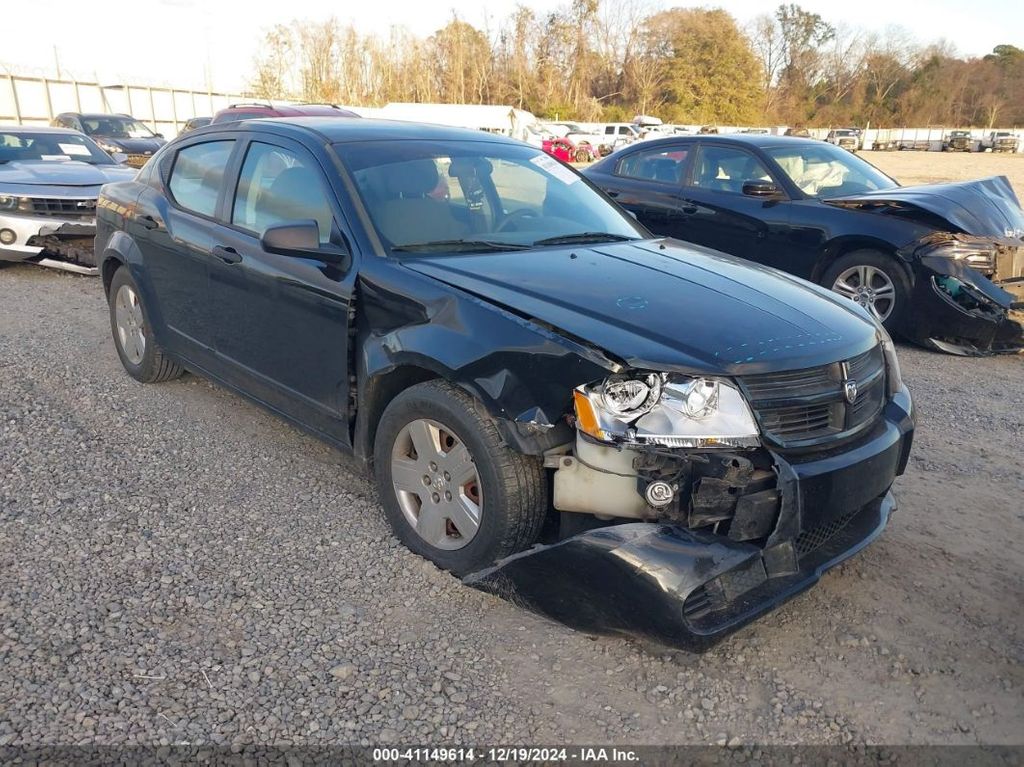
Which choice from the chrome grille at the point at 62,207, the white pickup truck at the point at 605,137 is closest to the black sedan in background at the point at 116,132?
the chrome grille at the point at 62,207

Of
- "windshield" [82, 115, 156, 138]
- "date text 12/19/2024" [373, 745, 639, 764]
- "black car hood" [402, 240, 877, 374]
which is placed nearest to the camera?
"date text 12/19/2024" [373, 745, 639, 764]

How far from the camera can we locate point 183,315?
186 inches

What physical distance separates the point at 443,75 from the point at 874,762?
273 feet

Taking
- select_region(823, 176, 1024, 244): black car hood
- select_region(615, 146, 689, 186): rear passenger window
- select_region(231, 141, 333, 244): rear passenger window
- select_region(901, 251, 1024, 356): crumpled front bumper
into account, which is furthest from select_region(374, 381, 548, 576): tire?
select_region(615, 146, 689, 186): rear passenger window

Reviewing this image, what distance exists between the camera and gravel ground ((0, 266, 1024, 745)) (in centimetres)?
252

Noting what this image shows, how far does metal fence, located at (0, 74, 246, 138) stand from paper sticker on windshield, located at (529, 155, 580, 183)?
3218cm

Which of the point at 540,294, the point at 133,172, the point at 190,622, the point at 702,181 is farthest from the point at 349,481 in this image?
the point at 133,172

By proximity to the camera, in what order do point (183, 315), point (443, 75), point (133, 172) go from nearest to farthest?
1. point (183, 315)
2. point (133, 172)
3. point (443, 75)

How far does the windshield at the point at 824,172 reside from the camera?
752 cm

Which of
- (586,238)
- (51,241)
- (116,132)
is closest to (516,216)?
(586,238)

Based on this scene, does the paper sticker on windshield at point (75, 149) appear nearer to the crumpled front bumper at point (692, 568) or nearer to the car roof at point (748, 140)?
the car roof at point (748, 140)

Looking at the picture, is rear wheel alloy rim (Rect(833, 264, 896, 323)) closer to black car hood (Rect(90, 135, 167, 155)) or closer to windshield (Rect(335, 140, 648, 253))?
windshield (Rect(335, 140, 648, 253))

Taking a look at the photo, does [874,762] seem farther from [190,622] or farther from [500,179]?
[500,179]

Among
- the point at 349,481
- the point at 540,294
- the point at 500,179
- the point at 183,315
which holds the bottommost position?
the point at 349,481
